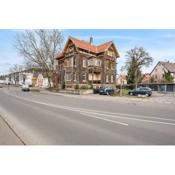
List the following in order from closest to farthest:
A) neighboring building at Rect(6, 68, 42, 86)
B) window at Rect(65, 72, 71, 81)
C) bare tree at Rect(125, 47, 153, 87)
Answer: bare tree at Rect(125, 47, 153, 87) → window at Rect(65, 72, 71, 81) → neighboring building at Rect(6, 68, 42, 86)

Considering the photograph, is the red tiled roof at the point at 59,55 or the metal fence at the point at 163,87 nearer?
the metal fence at the point at 163,87

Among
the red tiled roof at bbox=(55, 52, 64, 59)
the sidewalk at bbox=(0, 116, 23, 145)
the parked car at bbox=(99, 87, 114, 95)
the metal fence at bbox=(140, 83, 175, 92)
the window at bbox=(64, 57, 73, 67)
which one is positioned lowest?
the sidewalk at bbox=(0, 116, 23, 145)

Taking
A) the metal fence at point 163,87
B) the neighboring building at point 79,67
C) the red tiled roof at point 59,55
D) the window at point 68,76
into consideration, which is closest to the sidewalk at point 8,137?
the metal fence at point 163,87

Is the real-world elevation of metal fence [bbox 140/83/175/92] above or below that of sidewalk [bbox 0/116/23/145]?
above

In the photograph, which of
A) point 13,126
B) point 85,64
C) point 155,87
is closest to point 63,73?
point 85,64

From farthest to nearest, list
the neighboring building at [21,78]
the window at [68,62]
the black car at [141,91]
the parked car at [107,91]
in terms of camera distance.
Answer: the neighboring building at [21,78] → the window at [68,62] → the parked car at [107,91] → the black car at [141,91]

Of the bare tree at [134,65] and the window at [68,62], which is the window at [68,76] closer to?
the window at [68,62]

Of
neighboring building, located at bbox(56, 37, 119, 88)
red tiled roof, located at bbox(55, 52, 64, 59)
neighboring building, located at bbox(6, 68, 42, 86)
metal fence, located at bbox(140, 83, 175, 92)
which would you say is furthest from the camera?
neighboring building, located at bbox(6, 68, 42, 86)

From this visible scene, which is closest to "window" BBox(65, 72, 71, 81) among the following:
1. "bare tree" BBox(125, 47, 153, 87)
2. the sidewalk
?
"bare tree" BBox(125, 47, 153, 87)

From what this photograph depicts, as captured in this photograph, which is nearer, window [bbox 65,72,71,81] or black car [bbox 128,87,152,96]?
black car [bbox 128,87,152,96]

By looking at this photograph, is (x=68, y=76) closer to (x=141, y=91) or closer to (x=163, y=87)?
(x=163, y=87)

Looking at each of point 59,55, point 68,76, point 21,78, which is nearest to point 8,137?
point 68,76

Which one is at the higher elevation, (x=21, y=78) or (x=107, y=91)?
(x=21, y=78)

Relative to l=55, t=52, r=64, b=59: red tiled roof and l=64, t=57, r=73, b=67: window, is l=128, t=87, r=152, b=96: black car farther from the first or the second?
l=55, t=52, r=64, b=59: red tiled roof
